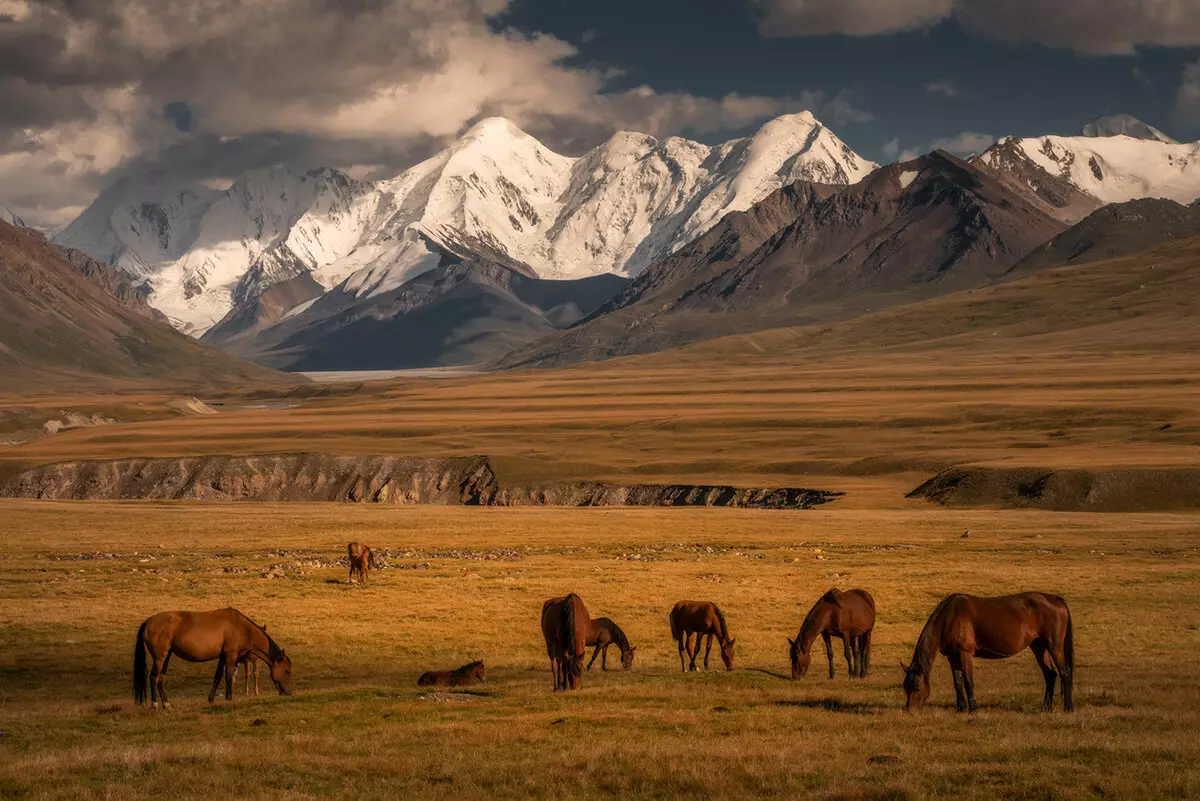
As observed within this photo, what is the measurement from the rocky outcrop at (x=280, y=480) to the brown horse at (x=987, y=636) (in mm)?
105560

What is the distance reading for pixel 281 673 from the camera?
1143 inches

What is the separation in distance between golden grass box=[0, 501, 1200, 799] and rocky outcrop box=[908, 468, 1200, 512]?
20.9m

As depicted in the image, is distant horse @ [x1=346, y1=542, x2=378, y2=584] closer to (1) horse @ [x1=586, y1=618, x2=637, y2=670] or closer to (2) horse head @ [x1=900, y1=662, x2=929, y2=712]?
(1) horse @ [x1=586, y1=618, x2=637, y2=670]

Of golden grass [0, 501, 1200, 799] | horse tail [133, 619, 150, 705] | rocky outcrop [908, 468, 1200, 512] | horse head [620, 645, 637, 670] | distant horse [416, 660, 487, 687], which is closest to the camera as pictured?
golden grass [0, 501, 1200, 799]

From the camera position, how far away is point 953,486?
110312mm

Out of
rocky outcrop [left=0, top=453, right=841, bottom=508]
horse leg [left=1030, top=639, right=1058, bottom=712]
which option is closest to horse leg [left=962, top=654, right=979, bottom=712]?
horse leg [left=1030, top=639, right=1058, bottom=712]

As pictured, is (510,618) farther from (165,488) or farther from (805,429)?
(805,429)

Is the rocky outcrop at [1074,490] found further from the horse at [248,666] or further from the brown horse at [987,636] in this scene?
the horse at [248,666]

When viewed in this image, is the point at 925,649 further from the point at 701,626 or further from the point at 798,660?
the point at 701,626

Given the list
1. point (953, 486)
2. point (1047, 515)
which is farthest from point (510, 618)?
point (953, 486)

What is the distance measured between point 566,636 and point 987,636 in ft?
31.8

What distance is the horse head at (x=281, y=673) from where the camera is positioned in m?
28.9

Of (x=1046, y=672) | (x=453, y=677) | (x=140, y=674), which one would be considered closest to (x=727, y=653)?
(x=453, y=677)

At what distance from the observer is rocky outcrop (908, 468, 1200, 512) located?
9812 centimetres
